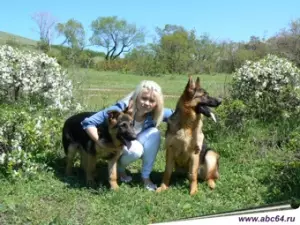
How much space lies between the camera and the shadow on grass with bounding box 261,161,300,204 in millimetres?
5520

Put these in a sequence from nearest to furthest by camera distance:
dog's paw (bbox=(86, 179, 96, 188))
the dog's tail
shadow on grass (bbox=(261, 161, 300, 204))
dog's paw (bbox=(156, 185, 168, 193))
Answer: shadow on grass (bbox=(261, 161, 300, 204)) < dog's paw (bbox=(156, 185, 168, 193)) < dog's paw (bbox=(86, 179, 96, 188)) < the dog's tail

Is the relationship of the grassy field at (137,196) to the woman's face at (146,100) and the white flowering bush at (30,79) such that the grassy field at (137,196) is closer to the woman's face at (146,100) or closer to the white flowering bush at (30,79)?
the woman's face at (146,100)

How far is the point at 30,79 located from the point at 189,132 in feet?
12.0

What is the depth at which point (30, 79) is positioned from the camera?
7.93m

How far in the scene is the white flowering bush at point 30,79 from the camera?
7.80 m

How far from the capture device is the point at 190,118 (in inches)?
226

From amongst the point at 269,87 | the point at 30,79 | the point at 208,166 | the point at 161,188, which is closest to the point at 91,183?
the point at 161,188

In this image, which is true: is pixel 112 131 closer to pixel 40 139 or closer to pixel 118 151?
pixel 118 151

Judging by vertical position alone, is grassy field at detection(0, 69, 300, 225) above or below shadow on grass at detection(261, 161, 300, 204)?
below

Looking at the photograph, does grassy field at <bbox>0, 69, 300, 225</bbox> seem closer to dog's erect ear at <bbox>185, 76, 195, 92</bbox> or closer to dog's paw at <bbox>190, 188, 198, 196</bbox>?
dog's paw at <bbox>190, 188, 198, 196</bbox>

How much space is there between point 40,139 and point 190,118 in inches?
90.9

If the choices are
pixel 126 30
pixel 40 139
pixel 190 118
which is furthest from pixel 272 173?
pixel 126 30

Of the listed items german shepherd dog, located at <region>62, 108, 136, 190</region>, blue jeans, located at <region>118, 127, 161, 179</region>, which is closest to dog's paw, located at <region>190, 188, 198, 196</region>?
blue jeans, located at <region>118, 127, 161, 179</region>

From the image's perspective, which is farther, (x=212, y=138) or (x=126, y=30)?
(x=126, y=30)
